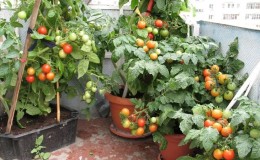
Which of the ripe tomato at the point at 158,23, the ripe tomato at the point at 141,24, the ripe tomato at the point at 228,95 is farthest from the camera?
the ripe tomato at the point at 158,23

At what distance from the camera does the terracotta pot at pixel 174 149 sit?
171 cm

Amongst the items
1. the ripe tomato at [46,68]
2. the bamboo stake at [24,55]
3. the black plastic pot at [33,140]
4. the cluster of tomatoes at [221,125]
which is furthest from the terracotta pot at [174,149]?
the bamboo stake at [24,55]

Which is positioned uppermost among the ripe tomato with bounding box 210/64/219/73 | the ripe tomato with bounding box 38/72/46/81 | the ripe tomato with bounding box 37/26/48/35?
the ripe tomato with bounding box 37/26/48/35

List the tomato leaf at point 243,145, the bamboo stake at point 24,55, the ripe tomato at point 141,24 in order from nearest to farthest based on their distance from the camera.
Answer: the tomato leaf at point 243,145
the bamboo stake at point 24,55
the ripe tomato at point 141,24

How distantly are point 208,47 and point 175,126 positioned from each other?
1.79 ft

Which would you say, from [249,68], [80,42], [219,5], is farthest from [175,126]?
[219,5]

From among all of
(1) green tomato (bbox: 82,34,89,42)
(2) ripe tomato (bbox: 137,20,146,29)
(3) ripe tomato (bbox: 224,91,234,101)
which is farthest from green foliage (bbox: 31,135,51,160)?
(3) ripe tomato (bbox: 224,91,234,101)

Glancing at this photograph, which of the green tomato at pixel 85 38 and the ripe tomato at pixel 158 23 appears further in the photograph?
the ripe tomato at pixel 158 23

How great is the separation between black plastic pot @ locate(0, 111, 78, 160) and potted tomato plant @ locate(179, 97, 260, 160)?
99cm

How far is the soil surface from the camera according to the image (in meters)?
1.92

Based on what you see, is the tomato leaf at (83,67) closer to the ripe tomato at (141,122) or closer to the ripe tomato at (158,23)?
the ripe tomato at (141,122)

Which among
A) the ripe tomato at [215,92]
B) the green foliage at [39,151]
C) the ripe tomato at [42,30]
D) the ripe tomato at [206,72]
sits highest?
the ripe tomato at [42,30]

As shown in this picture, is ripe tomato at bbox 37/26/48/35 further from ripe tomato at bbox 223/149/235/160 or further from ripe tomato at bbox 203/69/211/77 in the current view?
ripe tomato at bbox 223/149/235/160

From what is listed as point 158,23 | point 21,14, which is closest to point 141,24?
point 158,23
